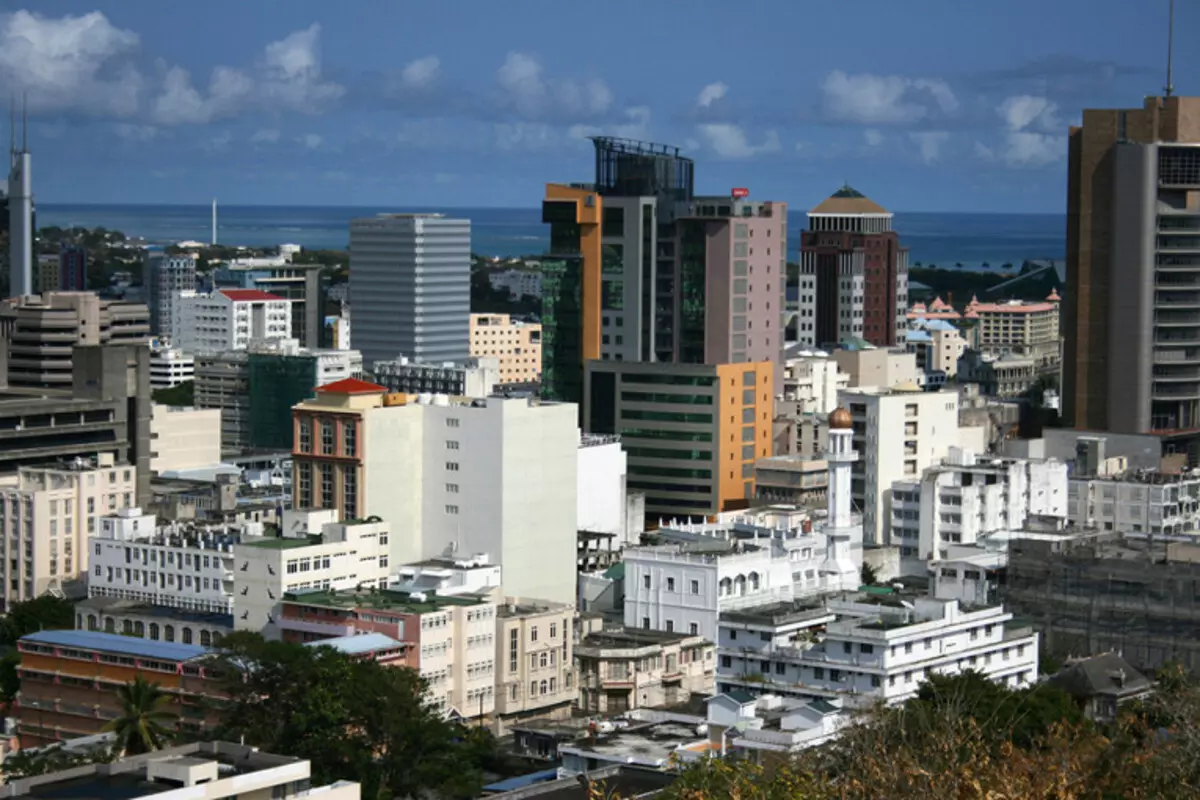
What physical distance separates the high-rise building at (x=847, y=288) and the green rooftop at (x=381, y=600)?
65.8 m

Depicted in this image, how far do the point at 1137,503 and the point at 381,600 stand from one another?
88.1ft

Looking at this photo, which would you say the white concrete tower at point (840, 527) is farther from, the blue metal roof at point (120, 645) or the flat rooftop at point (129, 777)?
the flat rooftop at point (129, 777)

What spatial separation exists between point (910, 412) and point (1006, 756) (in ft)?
142

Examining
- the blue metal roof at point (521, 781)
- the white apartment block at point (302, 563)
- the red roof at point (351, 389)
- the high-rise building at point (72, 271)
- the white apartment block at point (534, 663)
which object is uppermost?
the high-rise building at point (72, 271)

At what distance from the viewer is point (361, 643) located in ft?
159

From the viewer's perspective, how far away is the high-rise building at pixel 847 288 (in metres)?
118

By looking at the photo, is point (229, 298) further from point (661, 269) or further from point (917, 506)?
point (917, 506)

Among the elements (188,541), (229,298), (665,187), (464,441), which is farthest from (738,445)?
(229,298)

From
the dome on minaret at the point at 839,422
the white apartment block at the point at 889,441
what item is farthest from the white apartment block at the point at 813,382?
the dome on minaret at the point at 839,422

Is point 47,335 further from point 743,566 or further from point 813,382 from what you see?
point 743,566

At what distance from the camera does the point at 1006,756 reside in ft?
97.8

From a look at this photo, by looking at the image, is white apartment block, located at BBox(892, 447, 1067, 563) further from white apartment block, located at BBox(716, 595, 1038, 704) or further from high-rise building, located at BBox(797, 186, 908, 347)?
high-rise building, located at BBox(797, 186, 908, 347)

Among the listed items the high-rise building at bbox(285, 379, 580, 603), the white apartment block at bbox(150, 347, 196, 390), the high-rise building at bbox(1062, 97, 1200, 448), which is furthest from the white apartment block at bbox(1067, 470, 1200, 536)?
the white apartment block at bbox(150, 347, 196, 390)

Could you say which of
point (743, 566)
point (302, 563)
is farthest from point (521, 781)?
point (743, 566)
